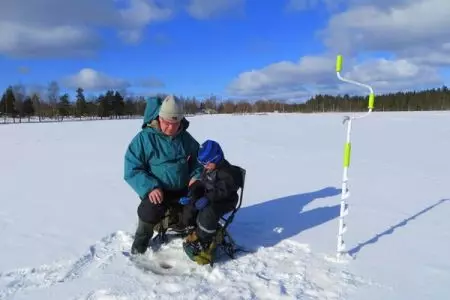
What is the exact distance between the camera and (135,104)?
99.9 metres

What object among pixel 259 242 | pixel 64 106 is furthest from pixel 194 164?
pixel 64 106

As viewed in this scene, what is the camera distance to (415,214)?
6.13m

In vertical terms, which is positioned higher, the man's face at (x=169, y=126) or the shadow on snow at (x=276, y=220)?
the man's face at (x=169, y=126)

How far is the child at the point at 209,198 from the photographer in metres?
4.06

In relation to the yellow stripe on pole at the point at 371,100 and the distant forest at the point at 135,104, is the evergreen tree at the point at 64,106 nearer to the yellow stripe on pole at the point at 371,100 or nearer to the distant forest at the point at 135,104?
the distant forest at the point at 135,104

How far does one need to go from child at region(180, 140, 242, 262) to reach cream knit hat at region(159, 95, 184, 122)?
500 mm

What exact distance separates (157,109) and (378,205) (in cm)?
400

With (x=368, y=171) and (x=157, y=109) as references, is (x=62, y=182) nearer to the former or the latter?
(x=157, y=109)

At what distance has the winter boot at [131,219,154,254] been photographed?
169 inches

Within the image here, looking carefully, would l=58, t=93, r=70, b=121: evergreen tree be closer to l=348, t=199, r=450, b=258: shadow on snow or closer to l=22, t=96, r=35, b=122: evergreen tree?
l=22, t=96, r=35, b=122: evergreen tree

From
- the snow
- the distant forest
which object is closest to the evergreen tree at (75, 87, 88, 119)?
the distant forest

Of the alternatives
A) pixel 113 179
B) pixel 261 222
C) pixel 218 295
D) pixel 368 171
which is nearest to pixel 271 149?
pixel 368 171

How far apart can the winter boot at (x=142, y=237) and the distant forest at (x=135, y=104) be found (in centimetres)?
6548

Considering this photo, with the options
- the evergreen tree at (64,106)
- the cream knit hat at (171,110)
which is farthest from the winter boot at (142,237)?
the evergreen tree at (64,106)
